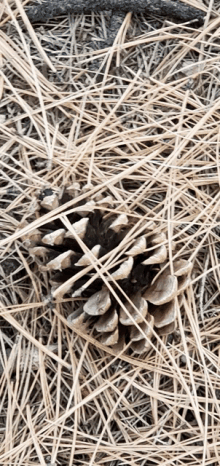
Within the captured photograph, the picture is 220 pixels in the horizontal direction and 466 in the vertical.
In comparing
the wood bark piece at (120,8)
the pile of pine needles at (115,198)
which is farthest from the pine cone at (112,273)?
the wood bark piece at (120,8)

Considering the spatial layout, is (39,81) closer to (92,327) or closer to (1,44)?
(1,44)

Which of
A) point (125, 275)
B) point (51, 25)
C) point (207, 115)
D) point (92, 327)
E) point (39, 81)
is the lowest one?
point (92, 327)

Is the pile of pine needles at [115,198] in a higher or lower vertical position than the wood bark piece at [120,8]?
lower

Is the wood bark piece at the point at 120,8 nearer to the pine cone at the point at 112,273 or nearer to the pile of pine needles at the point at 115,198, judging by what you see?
the pile of pine needles at the point at 115,198

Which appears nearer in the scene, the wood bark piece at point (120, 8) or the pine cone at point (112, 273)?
the pine cone at point (112, 273)

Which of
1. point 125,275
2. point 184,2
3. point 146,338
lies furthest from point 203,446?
point 184,2

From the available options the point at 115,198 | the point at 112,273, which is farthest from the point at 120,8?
the point at 112,273
